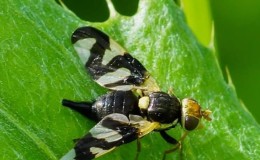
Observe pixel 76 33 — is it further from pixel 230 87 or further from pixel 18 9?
pixel 230 87

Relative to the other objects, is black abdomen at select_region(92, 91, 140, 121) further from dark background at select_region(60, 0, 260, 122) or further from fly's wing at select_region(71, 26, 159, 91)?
dark background at select_region(60, 0, 260, 122)

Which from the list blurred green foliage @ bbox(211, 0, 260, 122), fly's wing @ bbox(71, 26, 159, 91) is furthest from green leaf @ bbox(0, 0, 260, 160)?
blurred green foliage @ bbox(211, 0, 260, 122)

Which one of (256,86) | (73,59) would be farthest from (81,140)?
(256,86)

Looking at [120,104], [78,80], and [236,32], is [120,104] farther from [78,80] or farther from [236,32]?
[236,32]

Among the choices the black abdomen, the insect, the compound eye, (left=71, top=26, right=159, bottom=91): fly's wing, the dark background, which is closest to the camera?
the insect

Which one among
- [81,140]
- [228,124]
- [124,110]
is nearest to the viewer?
[81,140]

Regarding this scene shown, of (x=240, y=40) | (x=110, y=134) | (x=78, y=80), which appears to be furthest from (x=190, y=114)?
(x=240, y=40)
